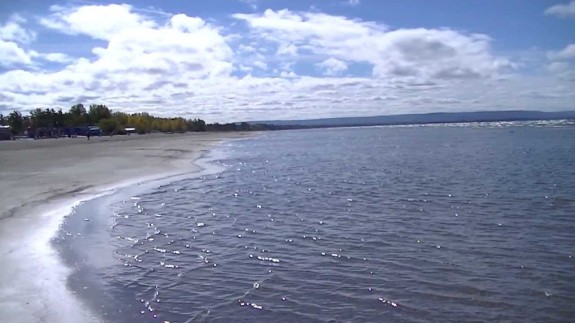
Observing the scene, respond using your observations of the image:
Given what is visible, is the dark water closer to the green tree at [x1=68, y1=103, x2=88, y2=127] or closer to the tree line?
the tree line

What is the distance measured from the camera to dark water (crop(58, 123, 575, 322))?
7594mm

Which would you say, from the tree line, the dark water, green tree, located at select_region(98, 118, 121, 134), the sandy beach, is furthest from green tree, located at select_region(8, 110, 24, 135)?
the dark water

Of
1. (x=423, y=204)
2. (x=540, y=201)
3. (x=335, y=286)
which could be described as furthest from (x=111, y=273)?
(x=540, y=201)

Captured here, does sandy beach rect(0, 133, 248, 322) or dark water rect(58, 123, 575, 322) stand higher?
sandy beach rect(0, 133, 248, 322)

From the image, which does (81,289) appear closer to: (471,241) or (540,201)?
(471,241)

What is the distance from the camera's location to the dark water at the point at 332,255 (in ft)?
24.9

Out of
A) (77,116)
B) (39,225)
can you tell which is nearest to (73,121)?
(77,116)

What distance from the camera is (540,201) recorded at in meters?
16.6

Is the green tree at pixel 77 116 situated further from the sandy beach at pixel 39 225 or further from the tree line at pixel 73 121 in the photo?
the sandy beach at pixel 39 225

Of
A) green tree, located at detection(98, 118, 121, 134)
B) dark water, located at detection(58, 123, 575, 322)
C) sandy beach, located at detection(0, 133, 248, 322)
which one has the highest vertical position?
green tree, located at detection(98, 118, 121, 134)

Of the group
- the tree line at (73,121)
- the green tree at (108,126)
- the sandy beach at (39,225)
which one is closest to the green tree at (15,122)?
the tree line at (73,121)

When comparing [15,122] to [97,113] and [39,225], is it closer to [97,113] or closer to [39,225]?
[97,113]

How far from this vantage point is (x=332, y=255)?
34.3ft

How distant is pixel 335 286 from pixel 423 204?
8.61 meters
